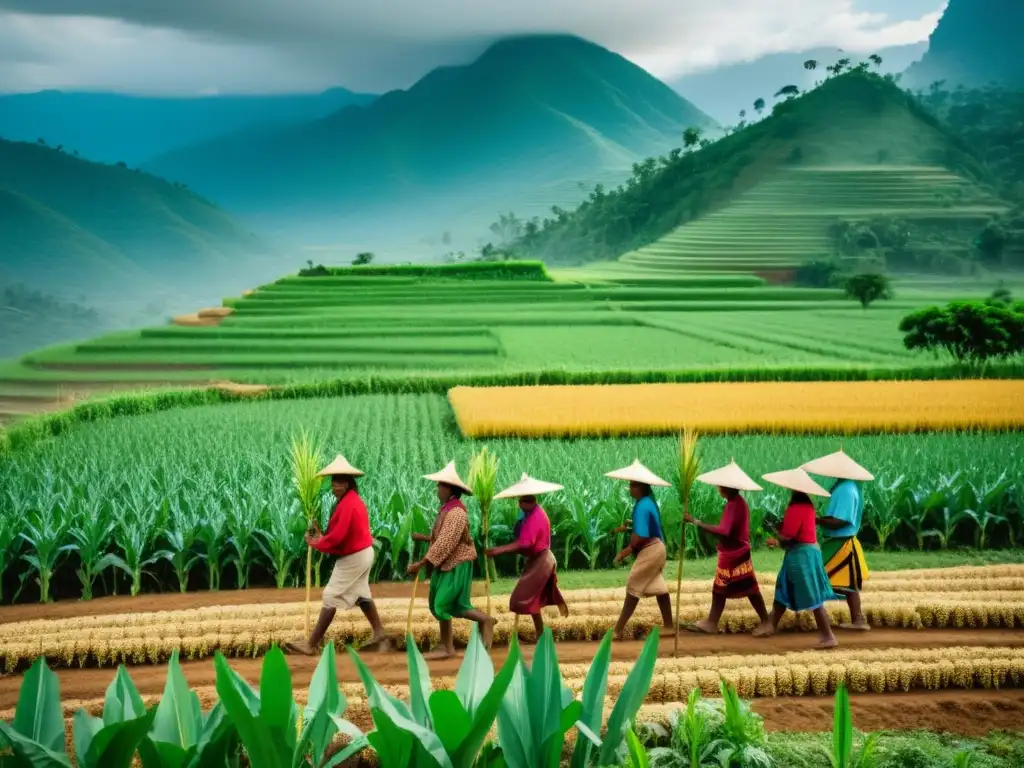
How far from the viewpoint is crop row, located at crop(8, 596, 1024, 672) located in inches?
251

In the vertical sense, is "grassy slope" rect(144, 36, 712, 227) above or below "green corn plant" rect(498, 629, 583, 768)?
above

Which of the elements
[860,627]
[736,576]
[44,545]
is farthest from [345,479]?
[860,627]

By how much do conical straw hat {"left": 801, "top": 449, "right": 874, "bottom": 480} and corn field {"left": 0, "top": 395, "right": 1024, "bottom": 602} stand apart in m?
2.39

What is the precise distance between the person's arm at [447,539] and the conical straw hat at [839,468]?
95.4 inches

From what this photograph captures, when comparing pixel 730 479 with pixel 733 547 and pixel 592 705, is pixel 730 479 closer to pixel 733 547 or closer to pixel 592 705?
pixel 733 547

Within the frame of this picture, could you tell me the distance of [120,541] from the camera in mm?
8555

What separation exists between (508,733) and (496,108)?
104 m

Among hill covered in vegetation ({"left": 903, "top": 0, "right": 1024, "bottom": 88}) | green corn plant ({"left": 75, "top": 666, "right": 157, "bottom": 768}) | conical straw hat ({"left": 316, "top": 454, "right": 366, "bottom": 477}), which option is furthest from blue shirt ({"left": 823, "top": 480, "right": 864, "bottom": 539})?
hill covered in vegetation ({"left": 903, "top": 0, "right": 1024, "bottom": 88})

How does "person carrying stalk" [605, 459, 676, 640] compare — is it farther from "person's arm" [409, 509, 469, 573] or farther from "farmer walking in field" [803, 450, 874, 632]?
"farmer walking in field" [803, 450, 874, 632]

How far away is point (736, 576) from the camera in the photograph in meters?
6.76

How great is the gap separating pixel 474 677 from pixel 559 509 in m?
5.24

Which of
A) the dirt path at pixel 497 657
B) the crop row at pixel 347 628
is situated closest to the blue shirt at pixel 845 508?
the crop row at pixel 347 628

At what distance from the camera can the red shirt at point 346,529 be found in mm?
6465

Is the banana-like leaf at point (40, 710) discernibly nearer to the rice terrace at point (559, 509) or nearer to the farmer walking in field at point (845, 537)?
the rice terrace at point (559, 509)
